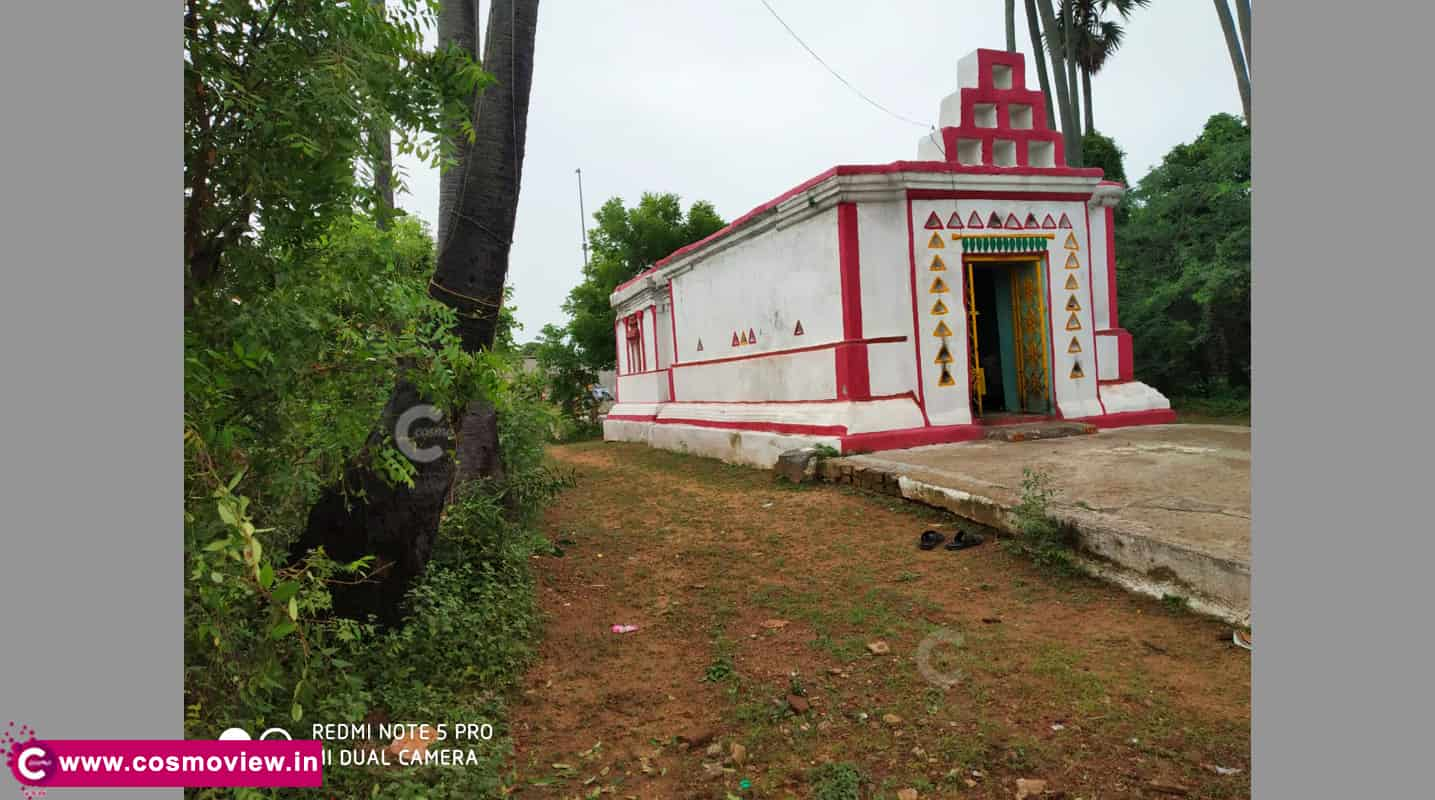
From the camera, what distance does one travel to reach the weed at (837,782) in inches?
96.3

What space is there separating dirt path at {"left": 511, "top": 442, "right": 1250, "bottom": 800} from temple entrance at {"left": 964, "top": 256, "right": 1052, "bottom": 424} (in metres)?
4.40

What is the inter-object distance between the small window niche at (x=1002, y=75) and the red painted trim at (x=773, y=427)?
15.6 feet

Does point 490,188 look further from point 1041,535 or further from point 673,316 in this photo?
point 673,316

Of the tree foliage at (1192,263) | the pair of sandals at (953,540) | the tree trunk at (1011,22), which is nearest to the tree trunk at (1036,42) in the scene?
the tree trunk at (1011,22)

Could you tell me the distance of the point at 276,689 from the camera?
2.61 m

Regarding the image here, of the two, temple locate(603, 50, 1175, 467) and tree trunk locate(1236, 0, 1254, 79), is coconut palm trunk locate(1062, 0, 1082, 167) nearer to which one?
tree trunk locate(1236, 0, 1254, 79)

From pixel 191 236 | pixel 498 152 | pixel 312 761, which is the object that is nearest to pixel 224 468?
pixel 191 236

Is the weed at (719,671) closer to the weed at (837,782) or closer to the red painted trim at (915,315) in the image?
the weed at (837,782)

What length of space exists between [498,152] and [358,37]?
1431 millimetres

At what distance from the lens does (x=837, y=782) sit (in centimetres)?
251

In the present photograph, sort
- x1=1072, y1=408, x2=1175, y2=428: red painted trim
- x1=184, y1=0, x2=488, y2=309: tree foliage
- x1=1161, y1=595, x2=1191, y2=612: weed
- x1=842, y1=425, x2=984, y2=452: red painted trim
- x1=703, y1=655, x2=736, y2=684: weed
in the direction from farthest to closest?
x1=1072, y1=408, x2=1175, y2=428: red painted trim, x1=842, y1=425, x2=984, y2=452: red painted trim, x1=1161, y1=595, x2=1191, y2=612: weed, x1=703, y1=655, x2=736, y2=684: weed, x1=184, y1=0, x2=488, y2=309: tree foliage

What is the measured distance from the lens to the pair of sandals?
16.9 feet

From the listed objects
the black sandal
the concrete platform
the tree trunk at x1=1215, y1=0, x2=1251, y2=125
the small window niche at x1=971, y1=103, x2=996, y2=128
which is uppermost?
the tree trunk at x1=1215, y1=0, x2=1251, y2=125

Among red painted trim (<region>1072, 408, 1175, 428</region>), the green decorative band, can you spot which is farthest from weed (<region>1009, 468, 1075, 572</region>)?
red painted trim (<region>1072, 408, 1175, 428</region>)
